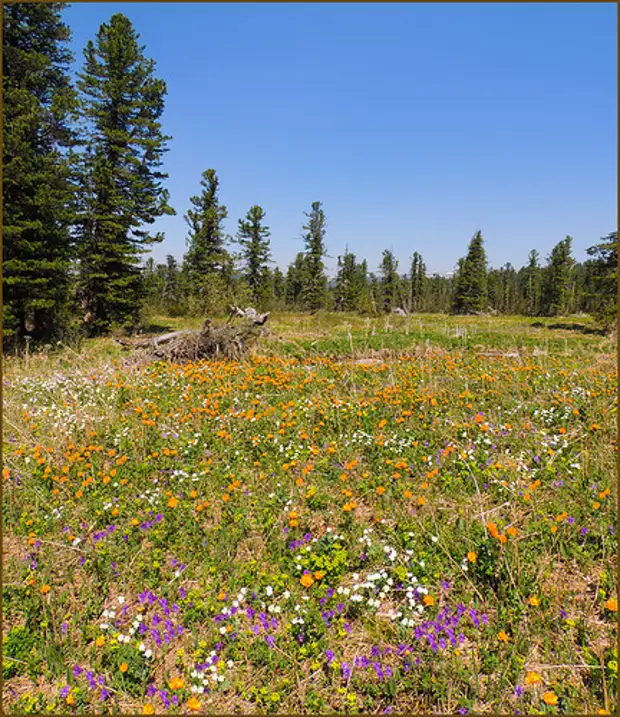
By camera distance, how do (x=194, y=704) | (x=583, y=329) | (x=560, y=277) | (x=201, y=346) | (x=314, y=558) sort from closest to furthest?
1. (x=194, y=704)
2. (x=314, y=558)
3. (x=201, y=346)
4. (x=583, y=329)
5. (x=560, y=277)

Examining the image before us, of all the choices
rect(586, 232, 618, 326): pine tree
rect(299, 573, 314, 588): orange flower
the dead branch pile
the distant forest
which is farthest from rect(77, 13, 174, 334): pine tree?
rect(586, 232, 618, 326): pine tree

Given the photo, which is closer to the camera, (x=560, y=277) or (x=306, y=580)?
(x=306, y=580)

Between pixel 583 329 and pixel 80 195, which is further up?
pixel 80 195

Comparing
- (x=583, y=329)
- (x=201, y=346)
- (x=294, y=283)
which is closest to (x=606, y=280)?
(x=583, y=329)

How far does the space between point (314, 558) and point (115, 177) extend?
19105 mm

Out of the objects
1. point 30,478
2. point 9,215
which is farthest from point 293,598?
point 9,215

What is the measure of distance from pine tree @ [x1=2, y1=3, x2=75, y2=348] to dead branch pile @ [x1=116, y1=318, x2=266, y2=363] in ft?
15.6

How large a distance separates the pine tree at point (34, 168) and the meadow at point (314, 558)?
800cm

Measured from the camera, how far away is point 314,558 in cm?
271

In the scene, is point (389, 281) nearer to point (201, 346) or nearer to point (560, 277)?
point (560, 277)

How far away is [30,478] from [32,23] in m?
15.4

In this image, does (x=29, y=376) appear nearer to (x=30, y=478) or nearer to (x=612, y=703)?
(x=30, y=478)

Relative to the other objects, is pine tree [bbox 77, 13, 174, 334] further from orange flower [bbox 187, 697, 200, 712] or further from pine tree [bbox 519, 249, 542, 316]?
Result: pine tree [bbox 519, 249, 542, 316]

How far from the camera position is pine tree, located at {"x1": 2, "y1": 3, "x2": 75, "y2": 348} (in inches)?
414
